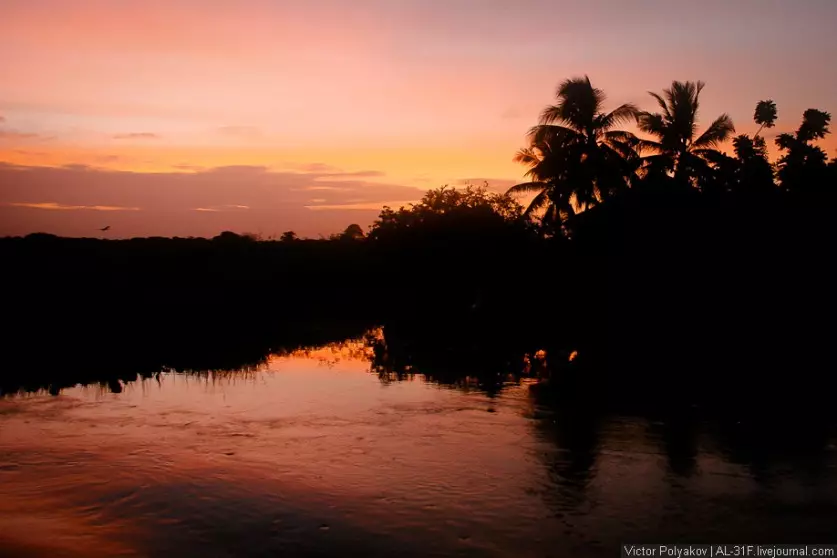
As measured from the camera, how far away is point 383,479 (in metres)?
8.98

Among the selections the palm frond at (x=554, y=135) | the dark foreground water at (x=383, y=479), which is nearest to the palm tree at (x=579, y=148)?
the palm frond at (x=554, y=135)

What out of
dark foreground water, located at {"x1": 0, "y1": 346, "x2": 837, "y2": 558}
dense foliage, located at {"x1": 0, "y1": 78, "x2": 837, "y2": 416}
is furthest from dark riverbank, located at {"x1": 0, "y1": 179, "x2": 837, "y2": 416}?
dark foreground water, located at {"x1": 0, "y1": 346, "x2": 837, "y2": 558}

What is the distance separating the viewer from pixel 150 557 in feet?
21.6

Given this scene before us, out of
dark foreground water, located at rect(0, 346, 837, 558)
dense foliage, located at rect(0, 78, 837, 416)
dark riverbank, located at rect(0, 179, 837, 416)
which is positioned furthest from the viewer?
dense foliage, located at rect(0, 78, 837, 416)

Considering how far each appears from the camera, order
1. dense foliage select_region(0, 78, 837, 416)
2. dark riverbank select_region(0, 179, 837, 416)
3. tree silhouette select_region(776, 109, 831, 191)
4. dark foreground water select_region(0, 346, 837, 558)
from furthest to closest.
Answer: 1. tree silhouette select_region(776, 109, 831, 191)
2. dense foliage select_region(0, 78, 837, 416)
3. dark riverbank select_region(0, 179, 837, 416)
4. dark foreground water select_region(0, 346, 837, 558)

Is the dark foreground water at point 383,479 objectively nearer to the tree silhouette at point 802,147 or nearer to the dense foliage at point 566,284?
the dense foliage at point 566,284

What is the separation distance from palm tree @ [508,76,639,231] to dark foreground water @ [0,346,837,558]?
22.2m

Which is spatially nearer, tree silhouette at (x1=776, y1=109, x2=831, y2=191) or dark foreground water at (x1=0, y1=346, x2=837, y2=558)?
dark foreground water at (x1=0, y1=346, x2=837, y2=558)

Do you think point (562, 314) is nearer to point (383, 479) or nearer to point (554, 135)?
point (554, 135)

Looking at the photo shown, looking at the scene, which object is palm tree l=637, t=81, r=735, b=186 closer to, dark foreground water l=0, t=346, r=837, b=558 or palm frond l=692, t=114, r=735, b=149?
palm frond l=692, t=114, r=735, b=149

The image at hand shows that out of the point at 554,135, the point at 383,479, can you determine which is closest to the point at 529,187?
the point at 554,135

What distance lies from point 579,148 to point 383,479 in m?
28.3

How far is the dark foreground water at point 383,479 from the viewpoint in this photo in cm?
705

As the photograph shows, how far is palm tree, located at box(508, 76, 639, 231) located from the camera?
34344mm
